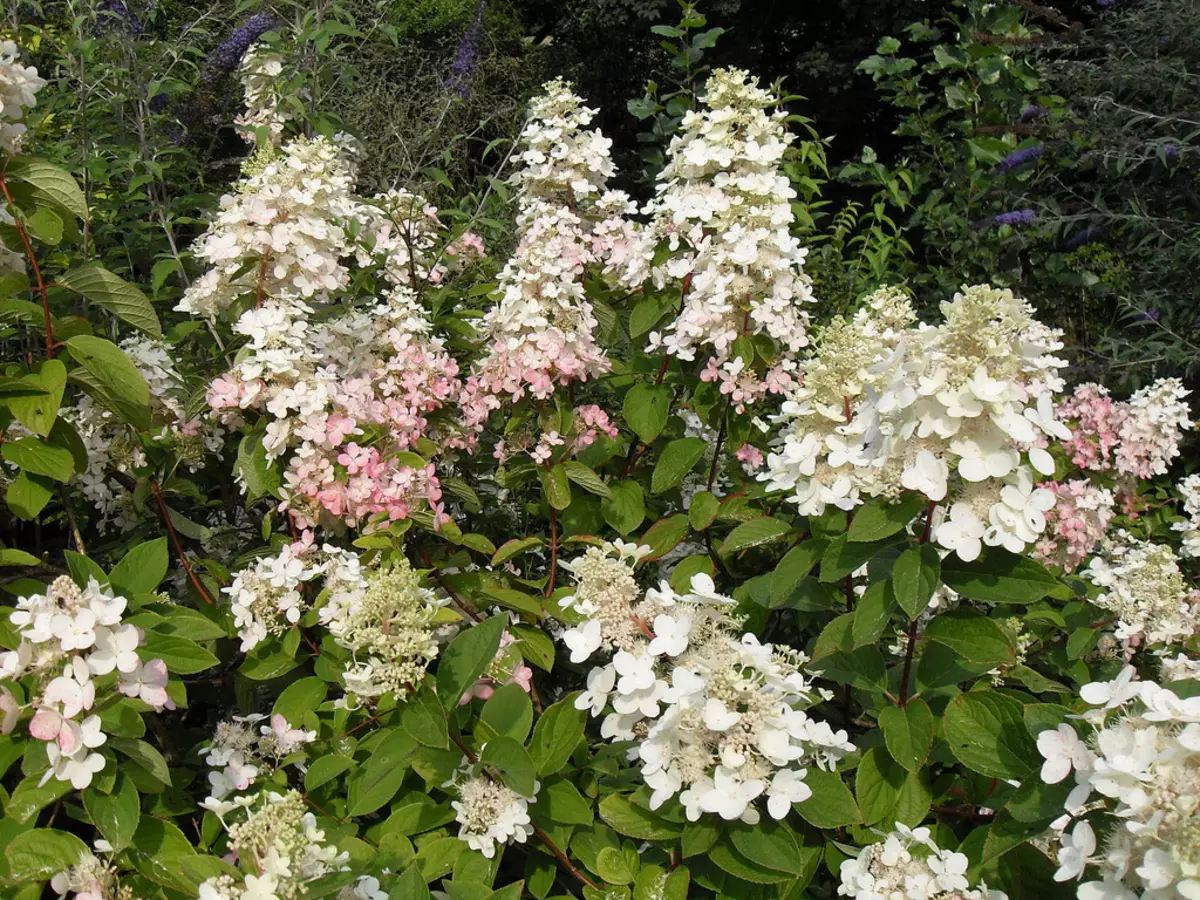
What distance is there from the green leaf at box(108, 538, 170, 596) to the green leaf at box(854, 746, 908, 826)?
3.38ft

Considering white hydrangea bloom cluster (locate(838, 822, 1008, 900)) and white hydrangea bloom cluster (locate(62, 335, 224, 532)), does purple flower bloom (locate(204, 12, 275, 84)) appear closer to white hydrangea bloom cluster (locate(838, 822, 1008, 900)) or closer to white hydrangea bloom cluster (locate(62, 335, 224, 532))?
white hydrangea bloom cluster (locate(62, 335, 224, 532))

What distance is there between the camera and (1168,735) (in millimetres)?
915

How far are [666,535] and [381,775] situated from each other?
764mm

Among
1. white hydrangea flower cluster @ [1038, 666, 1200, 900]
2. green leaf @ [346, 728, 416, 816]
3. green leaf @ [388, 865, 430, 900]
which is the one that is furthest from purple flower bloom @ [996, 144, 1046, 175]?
green leaf @ [388, 865, 430, 900]

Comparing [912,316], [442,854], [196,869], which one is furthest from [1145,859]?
[912,316]

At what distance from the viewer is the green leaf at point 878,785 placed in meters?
1.27

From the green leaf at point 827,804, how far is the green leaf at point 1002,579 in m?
0.29

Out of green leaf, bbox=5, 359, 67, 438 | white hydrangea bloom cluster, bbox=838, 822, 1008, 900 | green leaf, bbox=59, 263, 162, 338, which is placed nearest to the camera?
white hydrangea bloom cluster, bbox=838, 822, 1008, 900

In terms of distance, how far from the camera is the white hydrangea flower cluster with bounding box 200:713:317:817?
1.45 m

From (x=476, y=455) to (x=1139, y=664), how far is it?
151 centimetres

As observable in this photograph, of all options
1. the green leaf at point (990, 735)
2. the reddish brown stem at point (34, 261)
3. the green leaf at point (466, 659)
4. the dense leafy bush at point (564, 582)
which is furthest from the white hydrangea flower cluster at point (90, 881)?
the green leaf at point (990, 735)

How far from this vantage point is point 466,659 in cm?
127

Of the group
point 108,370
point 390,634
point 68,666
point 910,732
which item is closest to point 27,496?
point 108,370

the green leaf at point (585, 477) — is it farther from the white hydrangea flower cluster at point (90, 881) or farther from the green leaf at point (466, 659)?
the white hydrangea flower cluster at point (90, 881)
